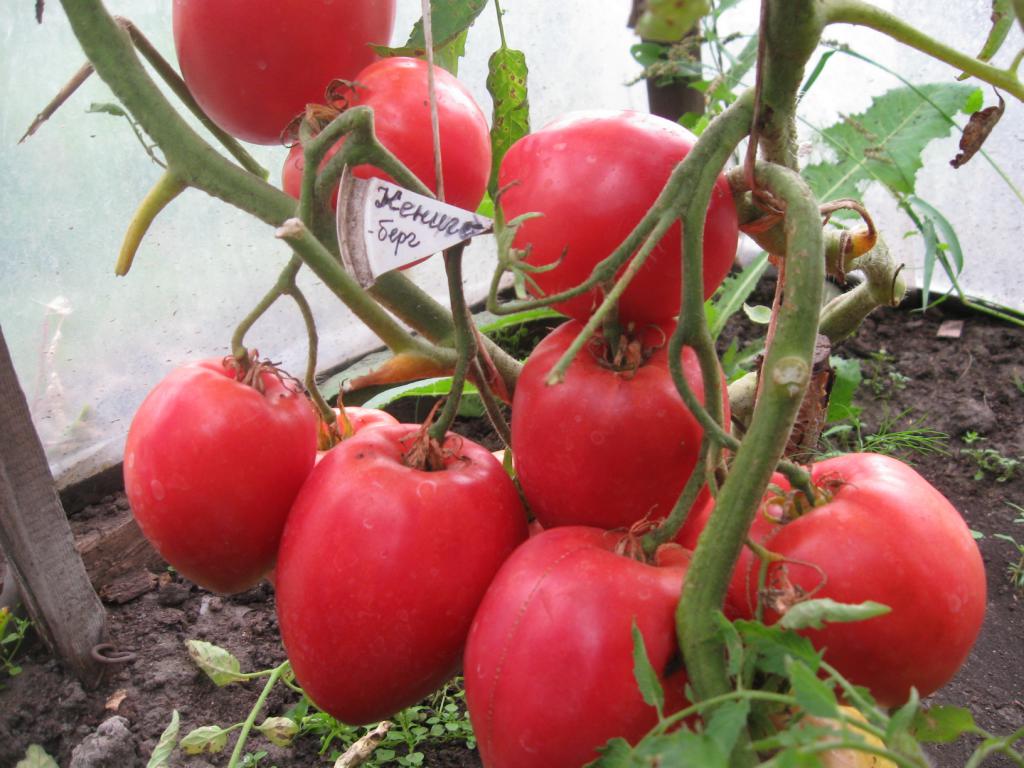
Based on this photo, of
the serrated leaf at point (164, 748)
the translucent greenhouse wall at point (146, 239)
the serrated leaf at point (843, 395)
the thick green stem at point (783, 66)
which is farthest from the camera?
the serrated leaf at point (843, 395)

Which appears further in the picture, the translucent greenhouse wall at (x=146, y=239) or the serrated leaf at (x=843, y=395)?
the serrated leaf at (x=843, y=395)

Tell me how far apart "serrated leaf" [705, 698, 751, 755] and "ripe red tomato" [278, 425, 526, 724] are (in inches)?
8.0

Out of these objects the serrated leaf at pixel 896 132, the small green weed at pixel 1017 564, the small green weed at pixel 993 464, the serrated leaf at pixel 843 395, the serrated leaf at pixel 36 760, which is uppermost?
the serrated leaf at pixel 896 132

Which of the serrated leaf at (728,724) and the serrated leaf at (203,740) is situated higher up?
the serrated leaf at (728,724)

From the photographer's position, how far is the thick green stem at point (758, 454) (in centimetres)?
41

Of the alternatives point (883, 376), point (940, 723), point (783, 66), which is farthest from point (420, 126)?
point (883, 376)

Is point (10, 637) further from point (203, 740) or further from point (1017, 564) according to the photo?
point (1017, 564)

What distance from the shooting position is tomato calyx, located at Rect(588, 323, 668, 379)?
0.53 metres

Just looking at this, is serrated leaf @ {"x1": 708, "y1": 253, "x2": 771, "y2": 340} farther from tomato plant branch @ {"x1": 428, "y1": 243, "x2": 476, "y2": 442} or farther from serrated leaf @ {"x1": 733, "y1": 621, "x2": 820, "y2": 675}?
serrated leaf @ {"x1": 733, "y1": 621, "x2": 820, "y2": 675}

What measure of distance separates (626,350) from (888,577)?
19 cm

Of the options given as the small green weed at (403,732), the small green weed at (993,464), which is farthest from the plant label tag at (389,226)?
the small green weed at (993,464)

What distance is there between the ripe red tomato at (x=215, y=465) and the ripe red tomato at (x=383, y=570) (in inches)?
1.3

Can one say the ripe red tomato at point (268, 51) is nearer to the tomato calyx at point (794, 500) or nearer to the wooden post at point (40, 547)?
the tomato calyx at point (794, 500)

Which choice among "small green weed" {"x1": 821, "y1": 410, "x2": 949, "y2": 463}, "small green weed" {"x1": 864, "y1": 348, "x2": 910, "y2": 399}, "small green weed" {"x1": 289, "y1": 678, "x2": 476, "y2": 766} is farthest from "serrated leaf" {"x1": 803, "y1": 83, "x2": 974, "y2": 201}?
"small green weed" {"x1": 289, "y1": 678, "x2": 476, "y2": 766}
